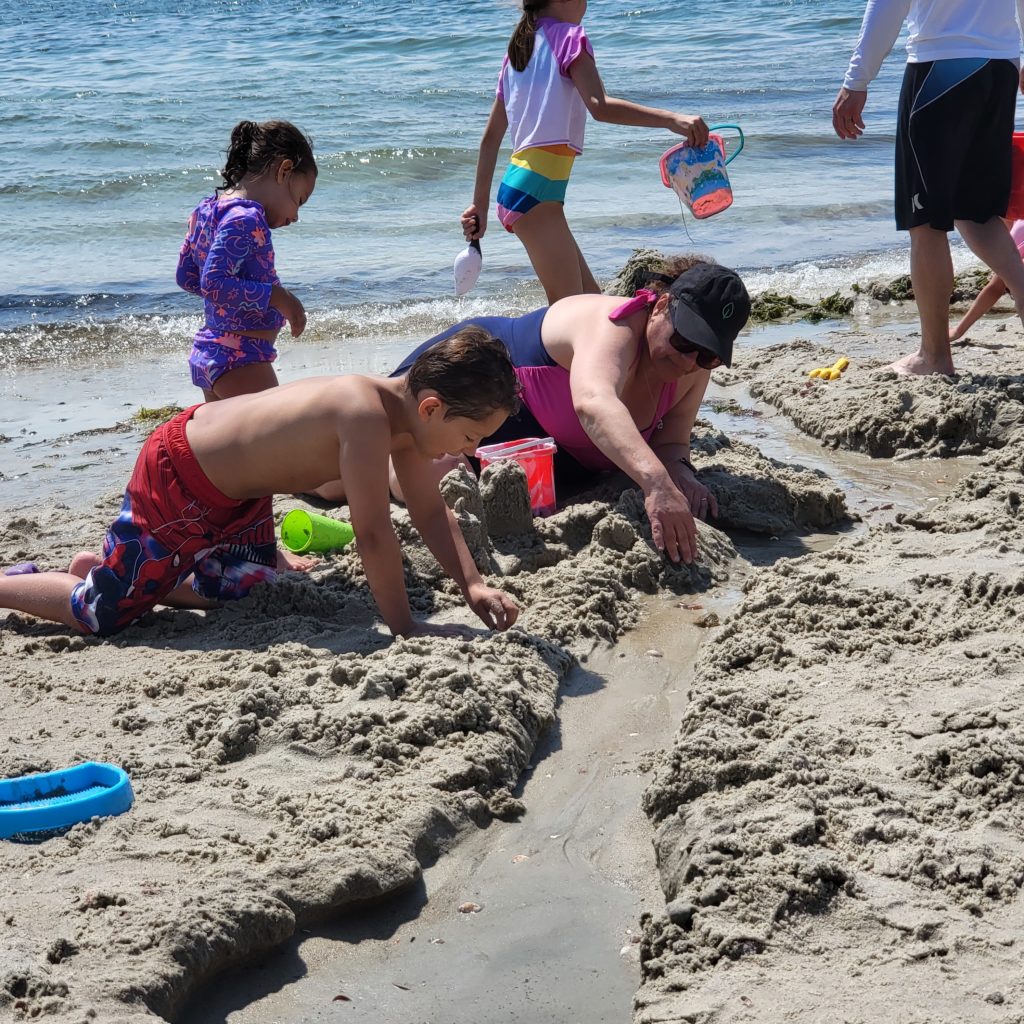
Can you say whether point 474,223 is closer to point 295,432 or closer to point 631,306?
point 631,306

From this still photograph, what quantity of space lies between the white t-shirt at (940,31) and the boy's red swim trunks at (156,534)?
3158 mm

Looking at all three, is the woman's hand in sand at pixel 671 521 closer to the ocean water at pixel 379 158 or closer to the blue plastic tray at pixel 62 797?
the blue plastic tray at pixel 62 797

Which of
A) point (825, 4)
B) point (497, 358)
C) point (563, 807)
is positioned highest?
point (825, 4)

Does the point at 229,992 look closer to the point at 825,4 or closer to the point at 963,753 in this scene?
the point at 963,753

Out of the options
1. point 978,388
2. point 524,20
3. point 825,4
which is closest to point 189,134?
point 524,20

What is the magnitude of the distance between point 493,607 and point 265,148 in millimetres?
2037

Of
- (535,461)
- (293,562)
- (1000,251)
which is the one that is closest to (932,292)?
(1000,251)

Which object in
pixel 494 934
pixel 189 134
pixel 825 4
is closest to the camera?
pixel 494 934

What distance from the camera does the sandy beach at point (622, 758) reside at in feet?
6.63

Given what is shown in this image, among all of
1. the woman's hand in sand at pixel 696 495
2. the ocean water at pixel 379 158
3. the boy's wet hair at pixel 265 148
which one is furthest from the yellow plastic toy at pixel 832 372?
the boy's wet hair at pixel 265 148

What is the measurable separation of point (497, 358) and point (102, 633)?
1.41 metres

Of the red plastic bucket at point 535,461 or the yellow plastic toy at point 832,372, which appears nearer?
the red plastic bucket at point 535,461

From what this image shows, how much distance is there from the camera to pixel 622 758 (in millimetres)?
2887

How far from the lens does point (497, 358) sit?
327 centimetres
